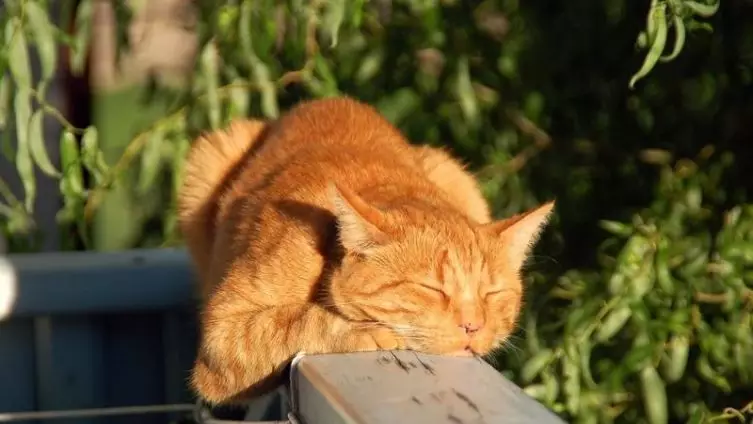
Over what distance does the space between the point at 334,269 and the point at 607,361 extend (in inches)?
36.4

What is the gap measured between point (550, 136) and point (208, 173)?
3.27ft

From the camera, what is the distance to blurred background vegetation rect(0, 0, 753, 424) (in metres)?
2.46

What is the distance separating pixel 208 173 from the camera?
272 cm

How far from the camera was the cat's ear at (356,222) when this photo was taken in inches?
71.7

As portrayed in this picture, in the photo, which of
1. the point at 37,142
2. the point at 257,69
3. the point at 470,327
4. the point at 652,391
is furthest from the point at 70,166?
the point at 652,391

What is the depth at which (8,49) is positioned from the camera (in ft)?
8.10

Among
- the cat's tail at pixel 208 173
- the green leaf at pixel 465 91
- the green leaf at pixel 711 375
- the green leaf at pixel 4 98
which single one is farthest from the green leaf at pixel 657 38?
the green leaf at pixel 4 98

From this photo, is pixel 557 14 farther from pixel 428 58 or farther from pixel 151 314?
pixel 151 314

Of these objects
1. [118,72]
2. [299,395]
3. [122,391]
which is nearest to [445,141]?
[118,72]

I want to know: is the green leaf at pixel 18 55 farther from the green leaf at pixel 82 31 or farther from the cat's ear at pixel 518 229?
the cat's ear at pixel 518 229

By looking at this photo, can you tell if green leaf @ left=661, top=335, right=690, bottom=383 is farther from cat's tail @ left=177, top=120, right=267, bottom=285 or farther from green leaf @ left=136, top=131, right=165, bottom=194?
green leaf @ left=136, top=131, right=165, bottom=194

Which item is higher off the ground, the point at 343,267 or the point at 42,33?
the point at 42,33

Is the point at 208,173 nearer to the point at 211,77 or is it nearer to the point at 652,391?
the point at 211,77

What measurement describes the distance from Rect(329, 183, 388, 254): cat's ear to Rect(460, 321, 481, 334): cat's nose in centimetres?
18
